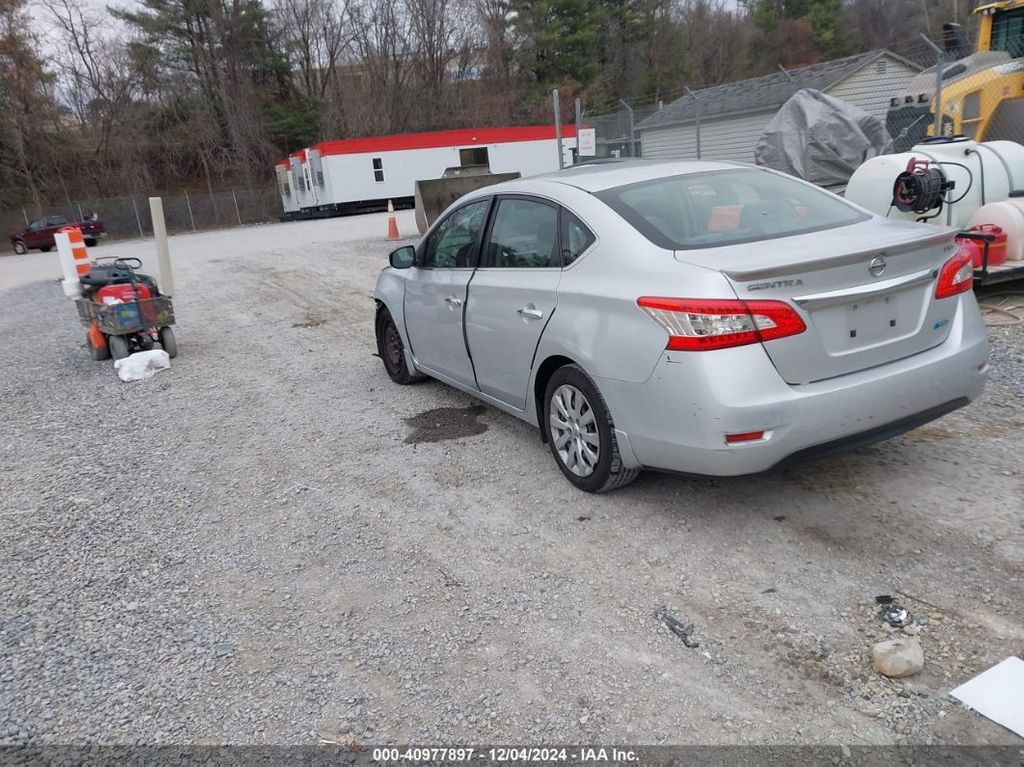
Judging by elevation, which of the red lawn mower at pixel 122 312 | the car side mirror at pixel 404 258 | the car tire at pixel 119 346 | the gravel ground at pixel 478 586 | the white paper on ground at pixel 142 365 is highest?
the car side mirror at pixel 404 258

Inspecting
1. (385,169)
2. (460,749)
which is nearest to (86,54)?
(385,169)

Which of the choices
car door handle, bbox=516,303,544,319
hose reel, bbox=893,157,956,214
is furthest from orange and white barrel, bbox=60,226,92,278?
hose reel, bbox=893,157,956,214

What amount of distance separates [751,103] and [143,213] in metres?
34.0

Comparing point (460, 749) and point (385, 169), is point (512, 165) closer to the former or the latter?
point (385, 169)

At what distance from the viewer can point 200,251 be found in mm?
22875

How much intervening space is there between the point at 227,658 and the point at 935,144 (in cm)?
839

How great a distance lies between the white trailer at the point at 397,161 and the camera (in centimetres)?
3681

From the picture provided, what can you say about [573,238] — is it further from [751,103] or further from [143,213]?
[143,213]

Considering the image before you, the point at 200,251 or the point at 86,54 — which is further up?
the point at 86,54

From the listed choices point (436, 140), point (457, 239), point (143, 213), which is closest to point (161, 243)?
point (457, 239)

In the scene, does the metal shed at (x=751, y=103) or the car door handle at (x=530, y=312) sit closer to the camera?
the car door handle at (x=530, y=312)

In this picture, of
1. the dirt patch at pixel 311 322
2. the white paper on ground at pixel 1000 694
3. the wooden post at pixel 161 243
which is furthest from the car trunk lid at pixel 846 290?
the wooden post at pixel 161 243

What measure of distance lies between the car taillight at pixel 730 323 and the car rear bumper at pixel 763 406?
47 millimetres

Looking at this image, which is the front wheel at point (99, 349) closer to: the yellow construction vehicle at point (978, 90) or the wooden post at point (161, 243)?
the wooden post at point (161, 243)
